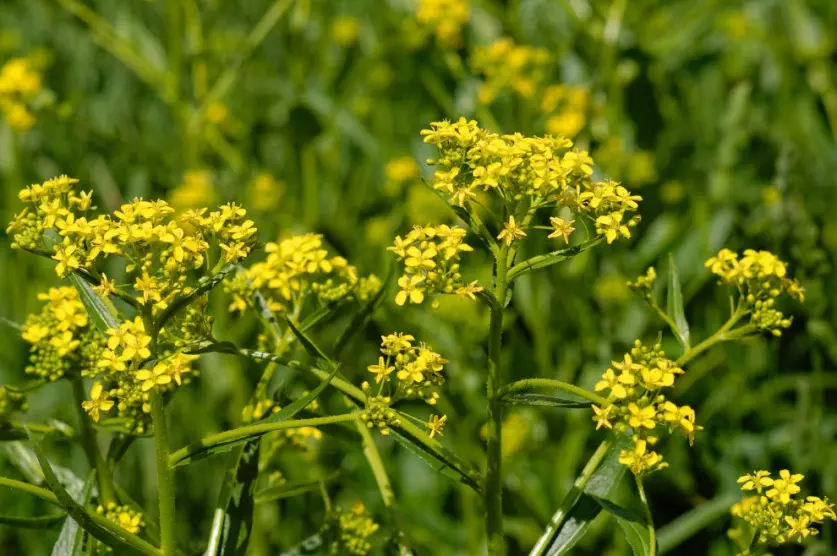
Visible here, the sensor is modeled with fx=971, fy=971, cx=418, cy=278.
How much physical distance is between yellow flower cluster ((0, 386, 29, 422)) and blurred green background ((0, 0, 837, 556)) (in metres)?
0.42

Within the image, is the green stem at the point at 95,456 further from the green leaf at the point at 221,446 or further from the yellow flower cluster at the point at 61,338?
the green leaf at the point at 221,446

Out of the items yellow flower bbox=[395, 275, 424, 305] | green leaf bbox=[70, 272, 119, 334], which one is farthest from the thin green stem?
yellow flower bbox=[395, 275, 424, 305]

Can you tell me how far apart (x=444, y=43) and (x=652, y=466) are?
8.75 ft

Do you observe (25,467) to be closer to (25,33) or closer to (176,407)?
(176,407)

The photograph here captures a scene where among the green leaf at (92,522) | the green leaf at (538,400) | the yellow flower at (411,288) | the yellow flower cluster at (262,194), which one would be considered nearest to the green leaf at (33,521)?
the green leaf at (92,522)

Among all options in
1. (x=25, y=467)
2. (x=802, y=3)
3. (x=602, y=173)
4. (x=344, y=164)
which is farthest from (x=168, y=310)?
(x=802, y=3)

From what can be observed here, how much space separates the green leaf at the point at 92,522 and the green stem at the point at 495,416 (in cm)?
62

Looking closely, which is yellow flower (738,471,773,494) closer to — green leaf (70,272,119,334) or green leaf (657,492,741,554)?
green leaf (657,492,741,554)

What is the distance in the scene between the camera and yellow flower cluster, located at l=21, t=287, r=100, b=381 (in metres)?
2.02

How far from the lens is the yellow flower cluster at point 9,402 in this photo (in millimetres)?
2068

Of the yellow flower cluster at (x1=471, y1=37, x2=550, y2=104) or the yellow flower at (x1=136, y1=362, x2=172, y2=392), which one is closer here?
the yellow flower at (x1=136, y1=362, x2=172, y2=392)

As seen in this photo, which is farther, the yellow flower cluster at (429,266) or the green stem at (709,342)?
the green stem at (709,342)

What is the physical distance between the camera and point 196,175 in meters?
4.45

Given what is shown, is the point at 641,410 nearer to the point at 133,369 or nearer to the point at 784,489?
the point at 784,489
